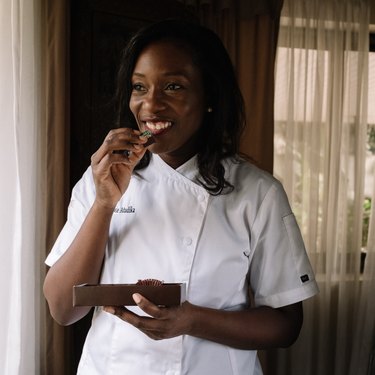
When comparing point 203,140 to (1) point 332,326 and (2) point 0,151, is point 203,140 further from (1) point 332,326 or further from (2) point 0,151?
(1) point 332,326

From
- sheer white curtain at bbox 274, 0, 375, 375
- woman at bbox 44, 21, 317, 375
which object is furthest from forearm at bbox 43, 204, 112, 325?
sheer white curtain at bbox 274, 0, 375, 375

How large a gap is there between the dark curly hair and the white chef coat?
0.06 m

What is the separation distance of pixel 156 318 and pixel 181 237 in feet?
0.79

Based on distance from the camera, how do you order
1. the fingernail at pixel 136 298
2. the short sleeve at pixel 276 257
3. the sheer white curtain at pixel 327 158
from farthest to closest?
the sheer white curtain at pixel 327 158 < the short sleeve at pixel 276 257 < the fingernail at pixel 136 298

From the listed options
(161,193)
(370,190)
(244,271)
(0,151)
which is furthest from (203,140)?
(370,190)

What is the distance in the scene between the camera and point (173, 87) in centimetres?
109

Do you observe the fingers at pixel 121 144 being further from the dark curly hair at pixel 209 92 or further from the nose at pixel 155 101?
the dark curly hair at pixel 209 92

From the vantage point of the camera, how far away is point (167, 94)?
108cm

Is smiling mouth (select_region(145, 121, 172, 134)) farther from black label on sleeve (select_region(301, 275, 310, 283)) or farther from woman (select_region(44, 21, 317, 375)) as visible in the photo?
black label on sleeve (select_region(301, 275, 310, 283))

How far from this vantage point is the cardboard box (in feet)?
2.92

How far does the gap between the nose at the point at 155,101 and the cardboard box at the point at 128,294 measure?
41cm

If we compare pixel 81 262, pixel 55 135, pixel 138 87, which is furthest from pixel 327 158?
pixel 81 262

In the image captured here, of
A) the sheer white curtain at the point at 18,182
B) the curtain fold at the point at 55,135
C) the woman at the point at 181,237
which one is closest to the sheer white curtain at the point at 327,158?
the curtain fold at the point at 55,135

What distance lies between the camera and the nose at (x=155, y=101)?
1.06m
